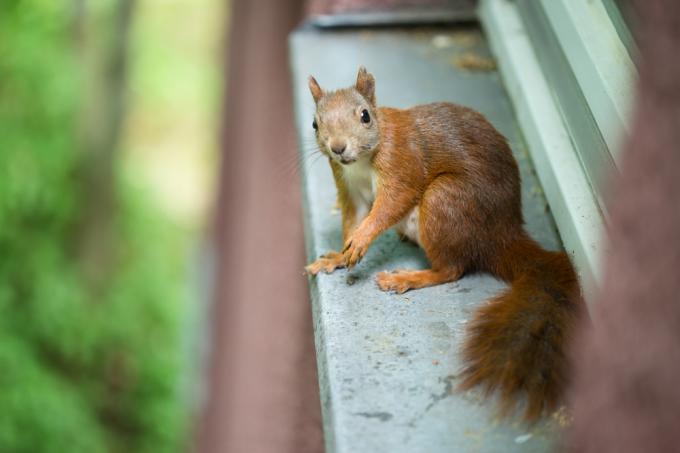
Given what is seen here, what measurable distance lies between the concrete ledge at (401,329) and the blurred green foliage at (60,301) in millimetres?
2273

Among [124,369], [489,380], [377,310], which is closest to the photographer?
[489,380]

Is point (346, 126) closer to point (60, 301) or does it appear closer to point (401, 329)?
point (401, 329)

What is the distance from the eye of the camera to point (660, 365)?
Answer: 0.67 metres

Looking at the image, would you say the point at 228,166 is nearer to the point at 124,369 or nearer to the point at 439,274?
the point at 124,369

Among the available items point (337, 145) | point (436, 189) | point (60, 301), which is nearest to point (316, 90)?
point (337, 145)

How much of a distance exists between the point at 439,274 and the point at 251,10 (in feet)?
9.48

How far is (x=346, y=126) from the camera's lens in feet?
4.81

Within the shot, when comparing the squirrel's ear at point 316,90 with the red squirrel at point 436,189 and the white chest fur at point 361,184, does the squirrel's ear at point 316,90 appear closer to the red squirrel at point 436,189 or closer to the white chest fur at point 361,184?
the red squirrel at point 436,189

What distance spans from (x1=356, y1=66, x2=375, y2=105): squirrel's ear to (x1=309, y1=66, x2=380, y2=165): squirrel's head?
0.04 ft

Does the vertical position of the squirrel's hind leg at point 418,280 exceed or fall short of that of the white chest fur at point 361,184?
it falls short

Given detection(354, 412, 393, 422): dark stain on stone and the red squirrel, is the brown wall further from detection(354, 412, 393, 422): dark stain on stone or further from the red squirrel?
detection(354, 412, 393, 422): dark stain on stone

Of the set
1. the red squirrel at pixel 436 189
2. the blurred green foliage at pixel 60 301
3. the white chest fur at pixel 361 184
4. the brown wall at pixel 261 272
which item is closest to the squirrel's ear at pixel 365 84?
the red squirrel at pixel 436 189

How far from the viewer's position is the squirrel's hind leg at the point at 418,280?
1.51 m

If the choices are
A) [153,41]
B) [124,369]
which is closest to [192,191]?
[153,41]
